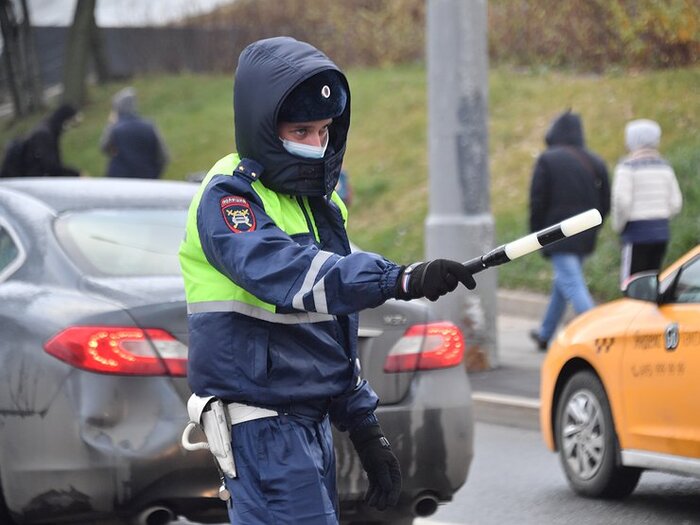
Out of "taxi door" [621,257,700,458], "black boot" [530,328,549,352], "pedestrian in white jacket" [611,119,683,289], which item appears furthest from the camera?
"black boot" [530,328,549,352]

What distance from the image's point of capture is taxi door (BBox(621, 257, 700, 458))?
6.10 m

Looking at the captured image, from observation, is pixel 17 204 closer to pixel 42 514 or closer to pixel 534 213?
pixel 42 514

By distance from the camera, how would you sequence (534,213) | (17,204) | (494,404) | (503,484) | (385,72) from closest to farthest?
1. (17,204)
2. (503,484)
3. (494,404)
4. (534,213)
5. (385,72)

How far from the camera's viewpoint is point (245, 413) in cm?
357

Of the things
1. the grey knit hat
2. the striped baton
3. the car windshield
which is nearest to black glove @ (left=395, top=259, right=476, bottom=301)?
the striped baton

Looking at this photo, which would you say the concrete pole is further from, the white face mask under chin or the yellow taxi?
the white face mask under chin

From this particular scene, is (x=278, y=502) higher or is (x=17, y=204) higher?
(x=17, y=204)

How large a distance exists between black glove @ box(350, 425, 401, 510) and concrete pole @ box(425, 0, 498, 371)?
650cm

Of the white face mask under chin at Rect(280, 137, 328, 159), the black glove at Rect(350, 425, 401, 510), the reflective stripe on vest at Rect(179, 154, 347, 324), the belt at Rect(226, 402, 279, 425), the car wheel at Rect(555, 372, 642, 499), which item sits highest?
the white face mask under chin at Rect(280, 137, 328, 159)

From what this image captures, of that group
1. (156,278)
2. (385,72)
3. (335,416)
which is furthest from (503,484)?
(385,72)

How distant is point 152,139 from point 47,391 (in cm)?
860

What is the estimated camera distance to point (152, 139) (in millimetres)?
13688

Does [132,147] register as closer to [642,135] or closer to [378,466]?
[642,135]

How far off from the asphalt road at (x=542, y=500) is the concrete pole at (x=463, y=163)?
7.65ft
